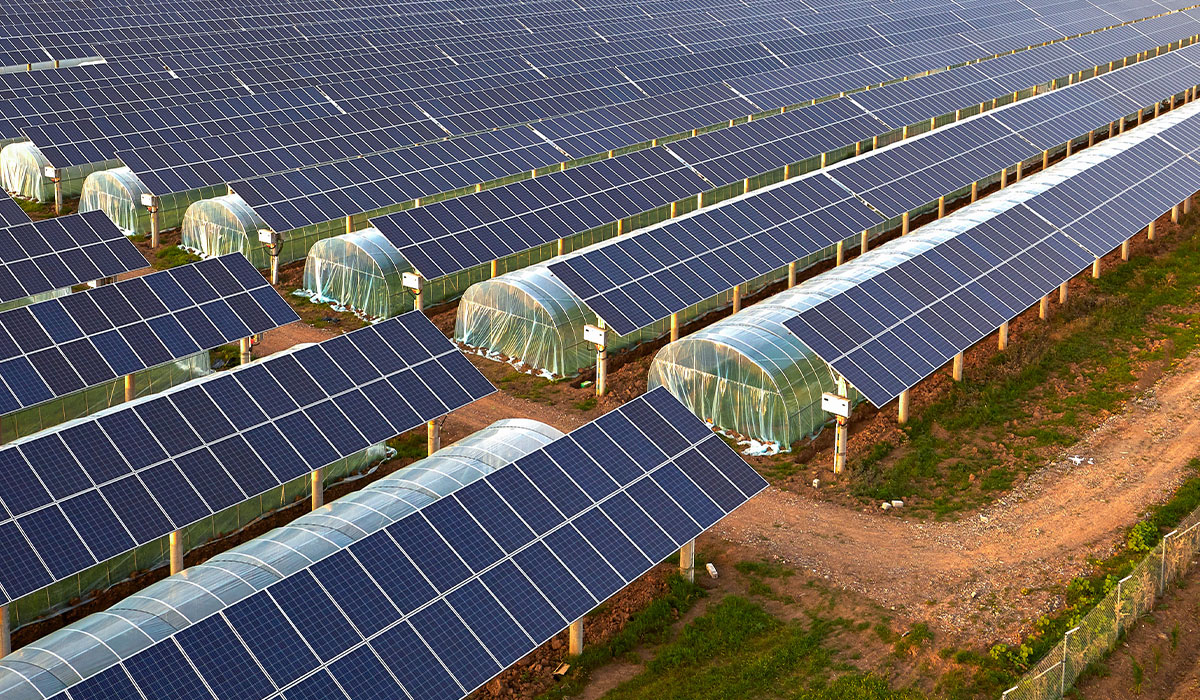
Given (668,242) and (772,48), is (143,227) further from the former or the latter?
(772,48)

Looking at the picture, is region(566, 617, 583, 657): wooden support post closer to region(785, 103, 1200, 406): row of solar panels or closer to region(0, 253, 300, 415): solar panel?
region(785, 103, 1200, 406): row of solar panels

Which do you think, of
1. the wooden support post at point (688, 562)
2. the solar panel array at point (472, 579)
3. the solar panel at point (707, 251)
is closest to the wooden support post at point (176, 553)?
the solar panel array at point (472, 579)

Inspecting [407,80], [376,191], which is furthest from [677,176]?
[407,80]

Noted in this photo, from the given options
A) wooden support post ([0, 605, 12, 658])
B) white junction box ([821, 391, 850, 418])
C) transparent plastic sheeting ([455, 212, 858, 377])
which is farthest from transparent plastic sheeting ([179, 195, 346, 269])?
wooden support post ([0, 605, 12, 658])

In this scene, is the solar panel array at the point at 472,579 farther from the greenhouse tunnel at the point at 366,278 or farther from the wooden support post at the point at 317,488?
the greenhouse tunnel at the point at 366,278

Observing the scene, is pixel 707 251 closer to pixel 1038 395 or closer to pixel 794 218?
pixel 794 218
